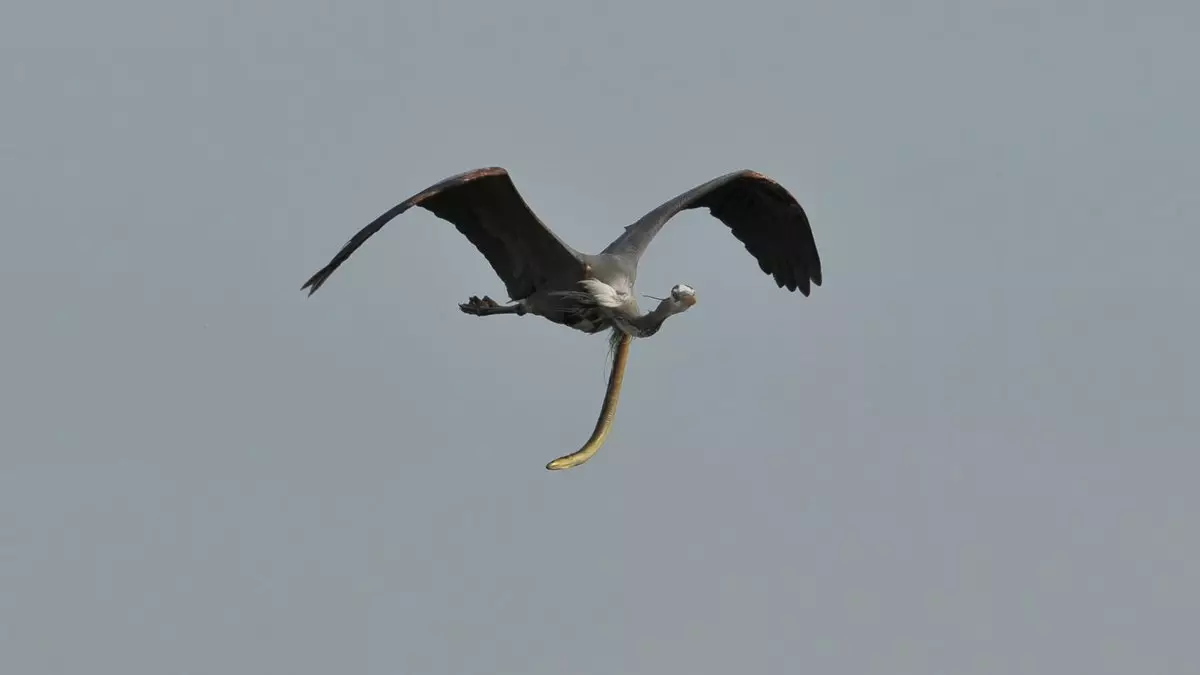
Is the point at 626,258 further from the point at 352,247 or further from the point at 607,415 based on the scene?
the point at 352,247

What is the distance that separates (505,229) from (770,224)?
11.8 ft

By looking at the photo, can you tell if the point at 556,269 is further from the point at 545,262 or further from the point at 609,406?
the point at 609,406

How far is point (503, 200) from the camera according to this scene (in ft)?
66.6

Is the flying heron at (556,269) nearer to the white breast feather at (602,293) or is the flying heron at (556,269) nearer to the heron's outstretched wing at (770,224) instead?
the white breast feather at (602,293)

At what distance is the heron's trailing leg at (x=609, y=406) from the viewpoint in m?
20.7

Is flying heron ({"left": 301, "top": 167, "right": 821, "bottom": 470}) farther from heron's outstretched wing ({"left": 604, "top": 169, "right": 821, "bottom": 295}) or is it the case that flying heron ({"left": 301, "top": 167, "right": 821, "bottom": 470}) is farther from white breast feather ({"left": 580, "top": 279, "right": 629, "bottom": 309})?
heron's outstretched wing ({"left": 604, "top": 169, "right": 821, "bottom": 295})

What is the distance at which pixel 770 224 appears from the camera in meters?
23.2

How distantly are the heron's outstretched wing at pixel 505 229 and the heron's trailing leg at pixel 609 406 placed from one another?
1.01m

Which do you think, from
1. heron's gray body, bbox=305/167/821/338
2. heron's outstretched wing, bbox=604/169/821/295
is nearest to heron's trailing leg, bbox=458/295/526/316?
heron's gray body, bbox=305/167/821/338

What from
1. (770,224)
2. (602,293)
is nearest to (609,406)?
(602,293)

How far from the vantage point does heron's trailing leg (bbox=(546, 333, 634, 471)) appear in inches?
816

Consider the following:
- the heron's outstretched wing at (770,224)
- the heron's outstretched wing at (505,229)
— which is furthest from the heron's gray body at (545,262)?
the heron's outstretched wing at (770,224)

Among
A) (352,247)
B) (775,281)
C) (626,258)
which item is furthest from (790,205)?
(352,247)

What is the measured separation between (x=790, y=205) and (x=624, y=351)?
9.05ft
